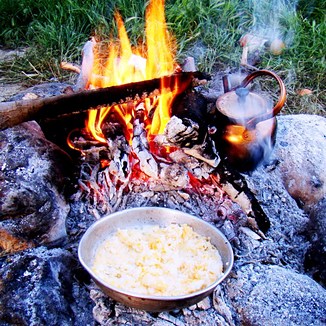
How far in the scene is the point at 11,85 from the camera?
5086 millimetres

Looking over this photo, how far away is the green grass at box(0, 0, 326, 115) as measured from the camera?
17.0 feet

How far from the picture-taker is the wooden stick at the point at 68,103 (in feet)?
9.20

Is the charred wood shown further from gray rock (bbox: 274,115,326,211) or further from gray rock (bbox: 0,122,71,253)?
gray rock (bbox: 0,122,71,253)

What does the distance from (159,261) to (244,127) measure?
0.99m

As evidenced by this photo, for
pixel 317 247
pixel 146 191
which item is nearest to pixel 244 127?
pixel 146 191

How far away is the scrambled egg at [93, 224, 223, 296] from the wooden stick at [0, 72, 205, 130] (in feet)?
2.69

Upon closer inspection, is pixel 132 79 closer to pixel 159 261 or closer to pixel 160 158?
pixel 160 158

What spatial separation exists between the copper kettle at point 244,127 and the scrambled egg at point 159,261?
60 centimetres

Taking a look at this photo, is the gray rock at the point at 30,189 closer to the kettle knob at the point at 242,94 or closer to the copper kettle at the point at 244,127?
the copper kettle at the point at 244,127

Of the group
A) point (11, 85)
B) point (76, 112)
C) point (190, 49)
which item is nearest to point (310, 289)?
point (76, 112)

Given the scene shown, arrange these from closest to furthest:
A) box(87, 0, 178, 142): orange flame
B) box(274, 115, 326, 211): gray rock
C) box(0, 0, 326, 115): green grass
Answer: box(87, 0, 178, 142): orange flame < box(274, 115, 326, 211): gray rock < box(0, 0, 326, 115): green grass

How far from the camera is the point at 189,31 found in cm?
550

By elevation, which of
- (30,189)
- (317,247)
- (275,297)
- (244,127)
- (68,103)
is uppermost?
(68,103)

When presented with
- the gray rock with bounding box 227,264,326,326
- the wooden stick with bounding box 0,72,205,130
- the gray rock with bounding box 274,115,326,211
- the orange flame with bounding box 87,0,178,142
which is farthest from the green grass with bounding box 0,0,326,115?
the gray rock with bounding box 227,264,326,326
